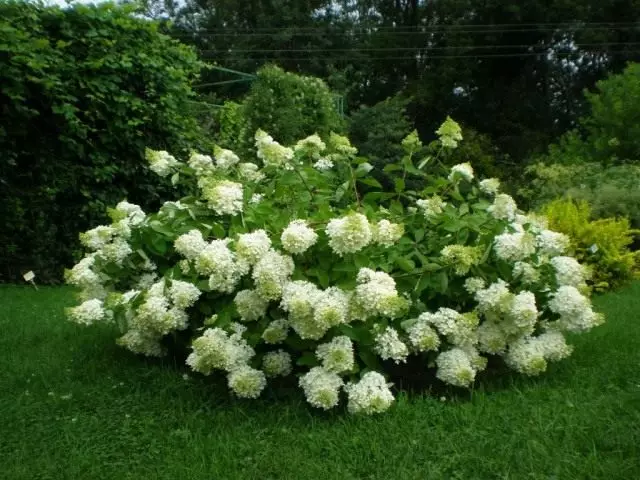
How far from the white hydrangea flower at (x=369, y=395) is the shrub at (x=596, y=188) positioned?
611 cm

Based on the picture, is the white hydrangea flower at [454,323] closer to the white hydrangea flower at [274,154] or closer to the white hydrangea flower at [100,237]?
the white hydrangea flower at [274,154]

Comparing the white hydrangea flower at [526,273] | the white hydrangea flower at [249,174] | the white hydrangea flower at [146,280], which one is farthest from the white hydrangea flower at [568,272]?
the white hydrangea flower at [146,280]

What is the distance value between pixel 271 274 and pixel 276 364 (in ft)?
1.51

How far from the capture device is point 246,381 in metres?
3.23

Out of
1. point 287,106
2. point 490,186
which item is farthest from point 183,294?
point 287,106

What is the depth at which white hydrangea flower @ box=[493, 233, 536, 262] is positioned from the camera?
338 cm

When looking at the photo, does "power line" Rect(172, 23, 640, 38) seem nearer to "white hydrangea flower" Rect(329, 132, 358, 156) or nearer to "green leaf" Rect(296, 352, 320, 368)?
"white hydrangea flower" Rect(329, 132, 358, 156)

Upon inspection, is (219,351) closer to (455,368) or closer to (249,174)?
(455,368)

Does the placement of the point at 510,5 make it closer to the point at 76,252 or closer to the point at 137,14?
the point at 137,14

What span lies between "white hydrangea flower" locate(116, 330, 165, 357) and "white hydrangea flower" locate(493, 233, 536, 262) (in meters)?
1.81

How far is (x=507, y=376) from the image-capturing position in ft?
12.3

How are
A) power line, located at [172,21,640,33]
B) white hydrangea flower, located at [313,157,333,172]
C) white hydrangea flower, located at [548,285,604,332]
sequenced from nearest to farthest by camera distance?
1. white hydrangea flower, located at [548,285,604,332]
2. white hydrangea flower, located at [313,157,333,172]
3. power line, located at [172,21,640,33]

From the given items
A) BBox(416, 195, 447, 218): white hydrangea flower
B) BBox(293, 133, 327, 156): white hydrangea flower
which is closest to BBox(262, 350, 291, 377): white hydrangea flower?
BBox(416, 195, 447, 218): white hydrangea flower

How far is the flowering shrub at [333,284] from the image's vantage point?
320cm
